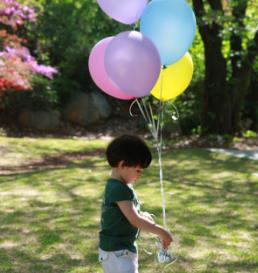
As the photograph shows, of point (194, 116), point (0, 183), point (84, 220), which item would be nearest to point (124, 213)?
point (84, 220)

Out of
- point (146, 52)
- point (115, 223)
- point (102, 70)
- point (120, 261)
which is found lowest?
point (120, 261)

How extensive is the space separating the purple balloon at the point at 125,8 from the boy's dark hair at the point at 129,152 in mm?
1272

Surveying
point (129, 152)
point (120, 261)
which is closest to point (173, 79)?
point (129, 152)

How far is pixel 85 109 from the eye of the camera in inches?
666

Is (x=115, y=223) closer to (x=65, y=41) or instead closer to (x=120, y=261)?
(x=120, y=261)

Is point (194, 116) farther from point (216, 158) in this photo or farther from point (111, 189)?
point (111, 189)

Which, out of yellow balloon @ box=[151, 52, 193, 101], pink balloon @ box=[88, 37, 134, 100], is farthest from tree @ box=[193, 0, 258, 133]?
pink balloon @ box=[88, 37, 134, 100]

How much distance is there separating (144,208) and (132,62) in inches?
123

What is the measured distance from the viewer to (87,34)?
1816 centimetres

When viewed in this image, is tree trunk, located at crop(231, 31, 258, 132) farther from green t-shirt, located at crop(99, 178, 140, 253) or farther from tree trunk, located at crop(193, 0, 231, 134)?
green t-shirt, located at crop(99, 178, 140, 253)

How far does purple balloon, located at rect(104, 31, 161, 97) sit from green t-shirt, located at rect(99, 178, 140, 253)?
0.92 metres

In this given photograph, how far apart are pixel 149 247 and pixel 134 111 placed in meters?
12.7

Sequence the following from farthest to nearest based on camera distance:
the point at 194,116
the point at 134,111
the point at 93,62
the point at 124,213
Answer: the point at 134,111
the point at 194,116
the point at 93,62
the point at 124,213

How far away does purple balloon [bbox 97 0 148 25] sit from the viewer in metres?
3.92
